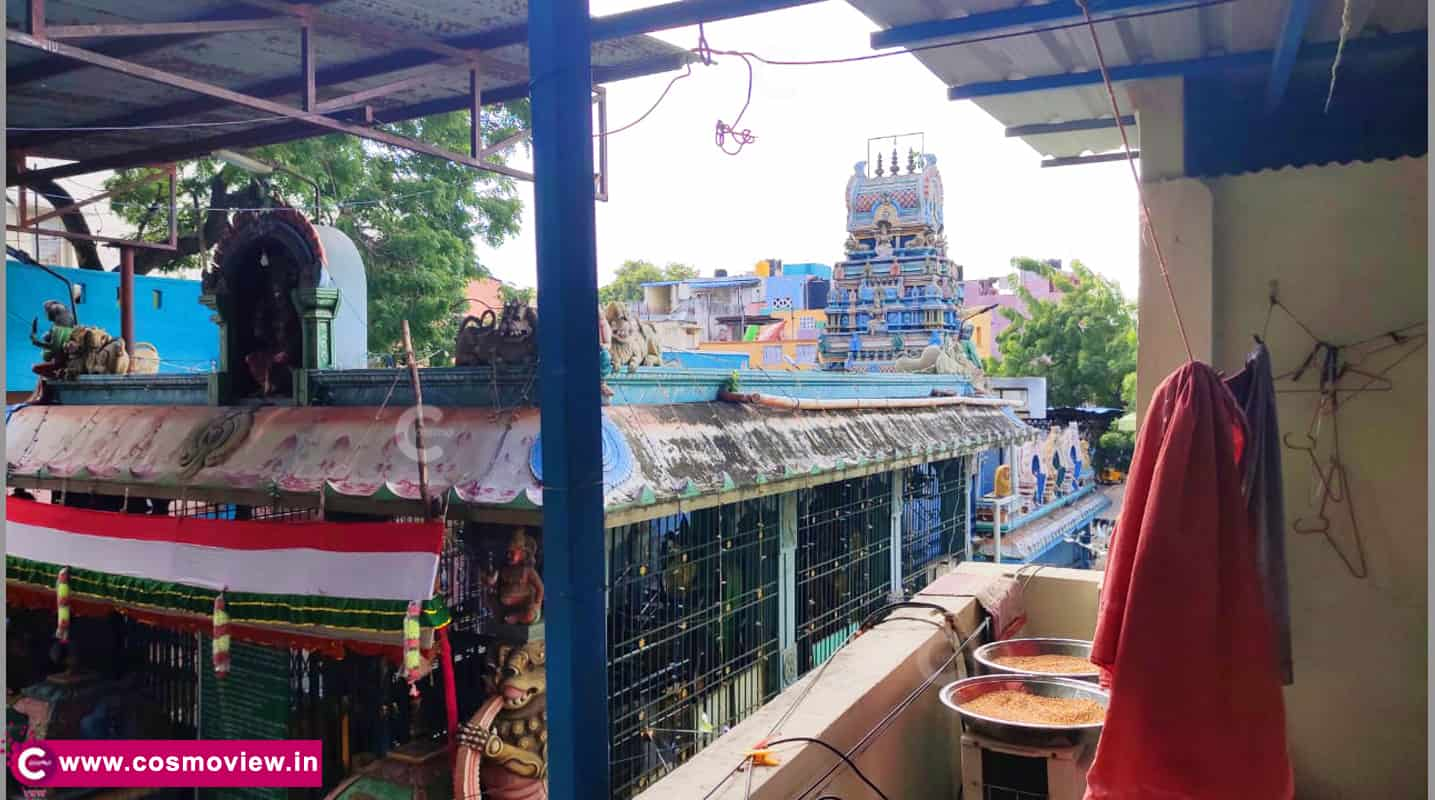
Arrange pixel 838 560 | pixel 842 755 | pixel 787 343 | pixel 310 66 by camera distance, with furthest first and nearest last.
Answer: pixel 787 343 → pixel 838 560 → pixel 310 66 → pixel 842 755

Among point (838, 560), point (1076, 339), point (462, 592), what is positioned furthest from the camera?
point (1076, 339)

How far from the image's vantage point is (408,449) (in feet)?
20.7

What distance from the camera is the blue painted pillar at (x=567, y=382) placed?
9.77 ft

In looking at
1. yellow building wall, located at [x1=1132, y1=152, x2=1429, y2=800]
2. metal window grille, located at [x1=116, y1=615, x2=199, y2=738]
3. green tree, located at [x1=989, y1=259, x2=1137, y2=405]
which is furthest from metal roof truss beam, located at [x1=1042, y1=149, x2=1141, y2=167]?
green tree, located at [x1=989, y1=259, x2=1137, y2=405]

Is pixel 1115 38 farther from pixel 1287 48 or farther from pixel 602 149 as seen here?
pixel 602 149

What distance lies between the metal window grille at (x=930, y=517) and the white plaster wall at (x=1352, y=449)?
7.31m

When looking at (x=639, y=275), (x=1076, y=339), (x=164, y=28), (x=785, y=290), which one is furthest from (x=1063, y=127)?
(x=639, y=275)

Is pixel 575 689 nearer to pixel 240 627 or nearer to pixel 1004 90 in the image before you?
pixel 1004 90

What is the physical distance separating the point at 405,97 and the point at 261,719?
19.2 ft

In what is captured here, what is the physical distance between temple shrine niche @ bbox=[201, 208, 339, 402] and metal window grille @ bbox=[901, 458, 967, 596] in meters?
6.80

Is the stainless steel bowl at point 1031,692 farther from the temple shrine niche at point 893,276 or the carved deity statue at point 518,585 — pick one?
the temple shrine niche at point 893,276

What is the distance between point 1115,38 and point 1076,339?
26568mm

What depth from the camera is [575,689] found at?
2.99 m

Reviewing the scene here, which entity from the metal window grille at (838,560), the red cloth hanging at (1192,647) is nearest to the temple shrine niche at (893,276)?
the metal window grille at (838,560)
